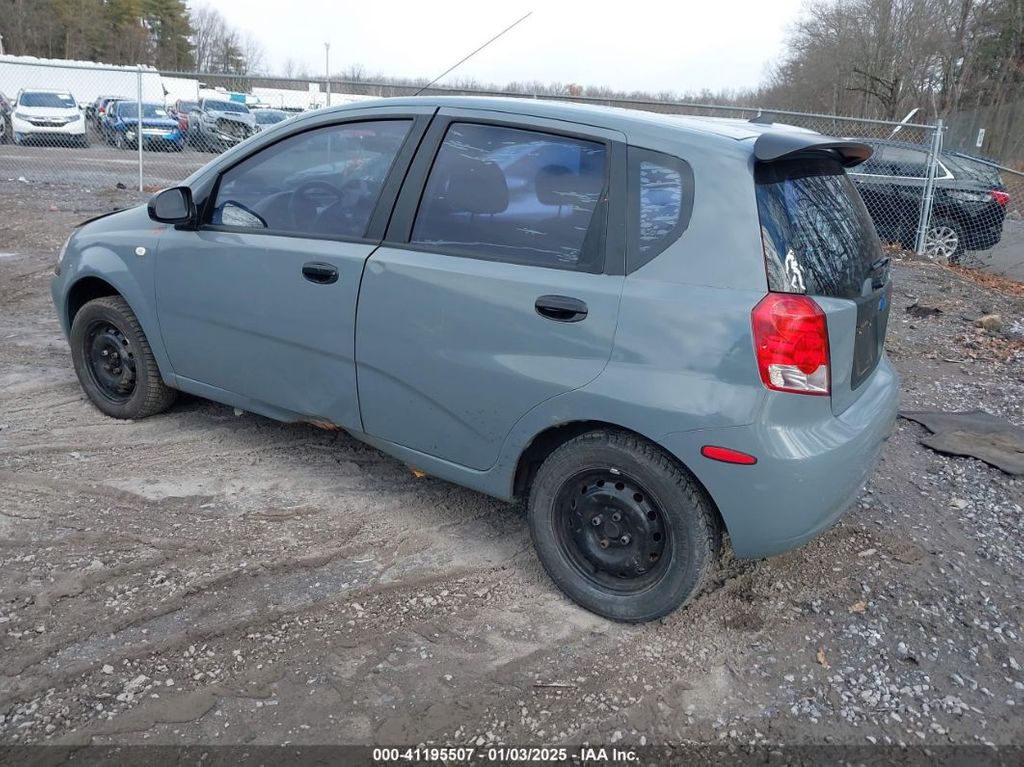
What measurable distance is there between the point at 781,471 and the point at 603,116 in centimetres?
146

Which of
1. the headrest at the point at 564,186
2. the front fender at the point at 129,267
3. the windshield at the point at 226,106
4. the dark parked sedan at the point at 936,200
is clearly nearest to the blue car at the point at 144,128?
the windshield at the point at 226,106

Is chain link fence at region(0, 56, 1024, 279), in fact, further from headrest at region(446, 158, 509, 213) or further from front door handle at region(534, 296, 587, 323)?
front door handle at region(534, 296, 587, 323)

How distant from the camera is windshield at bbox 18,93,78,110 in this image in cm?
2283

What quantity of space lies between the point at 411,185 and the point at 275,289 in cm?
82

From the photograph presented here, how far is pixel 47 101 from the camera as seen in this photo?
2297cm

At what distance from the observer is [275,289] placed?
3727mm

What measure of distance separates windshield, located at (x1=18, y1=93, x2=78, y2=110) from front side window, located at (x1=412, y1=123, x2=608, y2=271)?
24042 millimetres

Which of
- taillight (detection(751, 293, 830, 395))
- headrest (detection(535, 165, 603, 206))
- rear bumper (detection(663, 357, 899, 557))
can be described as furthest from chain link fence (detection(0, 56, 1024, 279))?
rear bumper (detection(663, 357, 899, 557))

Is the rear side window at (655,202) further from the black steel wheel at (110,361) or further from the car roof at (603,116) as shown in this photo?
the black steel wheel at (110,361)

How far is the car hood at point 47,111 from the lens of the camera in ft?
73.6

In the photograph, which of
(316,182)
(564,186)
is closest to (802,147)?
(564,186)

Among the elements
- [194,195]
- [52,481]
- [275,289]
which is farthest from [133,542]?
[194,195]

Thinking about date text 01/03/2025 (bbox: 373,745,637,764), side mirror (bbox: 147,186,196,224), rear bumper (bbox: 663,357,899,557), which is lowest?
date text 01/03/2025 (bbox: 373,745,637,764)

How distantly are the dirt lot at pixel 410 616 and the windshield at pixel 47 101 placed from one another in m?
22.3
